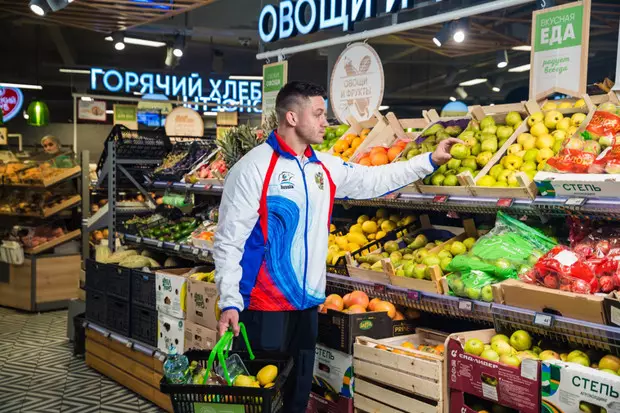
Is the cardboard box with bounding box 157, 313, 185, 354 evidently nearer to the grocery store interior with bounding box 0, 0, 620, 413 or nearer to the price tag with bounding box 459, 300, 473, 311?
the grocery store interior with bounding box 0, 0, 620, 413

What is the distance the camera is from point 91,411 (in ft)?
17.4

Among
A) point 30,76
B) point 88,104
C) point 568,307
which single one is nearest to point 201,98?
point 88,104

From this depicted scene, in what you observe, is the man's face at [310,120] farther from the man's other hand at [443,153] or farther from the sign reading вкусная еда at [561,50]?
the sign reading вкусная еда at [561,50]

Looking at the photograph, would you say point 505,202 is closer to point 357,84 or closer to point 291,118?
point 291,118

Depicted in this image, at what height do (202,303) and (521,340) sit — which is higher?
(521,340)

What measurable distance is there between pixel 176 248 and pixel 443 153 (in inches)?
113

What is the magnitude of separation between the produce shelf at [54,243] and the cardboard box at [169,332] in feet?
13.0

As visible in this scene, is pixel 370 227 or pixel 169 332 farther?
pixel 169 332

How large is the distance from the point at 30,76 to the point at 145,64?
10.5 ft

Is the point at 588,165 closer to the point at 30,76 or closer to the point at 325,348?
the point at 325,348

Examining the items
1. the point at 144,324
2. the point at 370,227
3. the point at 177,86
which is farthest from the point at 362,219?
the point at 177,86

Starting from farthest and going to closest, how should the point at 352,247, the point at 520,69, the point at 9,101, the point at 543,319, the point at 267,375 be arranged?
the point at 9,101 < the point at 520,69 < the point at 352,247 < the point at 543,319 < the point at 267,375

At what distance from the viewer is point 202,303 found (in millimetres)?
4895

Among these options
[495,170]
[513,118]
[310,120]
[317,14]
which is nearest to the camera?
[310,120]
